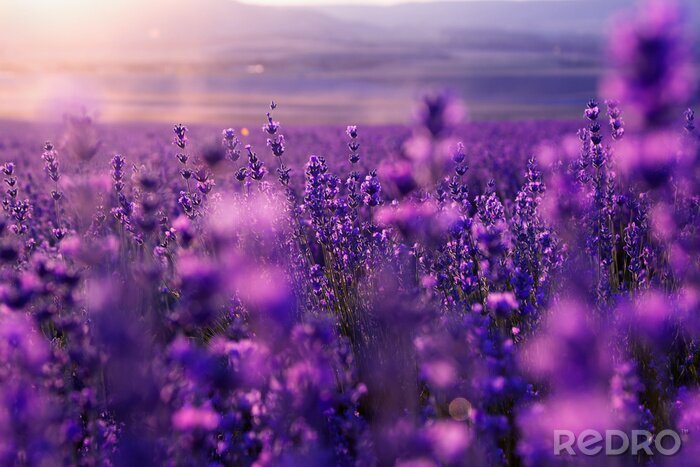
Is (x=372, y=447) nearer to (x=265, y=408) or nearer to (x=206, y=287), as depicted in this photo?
(x=265, y=408)

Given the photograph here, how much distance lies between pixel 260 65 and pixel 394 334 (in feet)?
251

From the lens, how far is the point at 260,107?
94.3 feet

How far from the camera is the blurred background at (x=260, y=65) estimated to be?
25.5 metres

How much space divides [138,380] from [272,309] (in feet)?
1.35

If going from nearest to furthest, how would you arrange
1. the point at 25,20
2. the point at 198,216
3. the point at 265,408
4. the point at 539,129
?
the point at 265,408 < the point at 198,216 < the point at 539,129 < the point at 25,20

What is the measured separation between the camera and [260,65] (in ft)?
249

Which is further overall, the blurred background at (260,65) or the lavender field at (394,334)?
the blurred background at (260,65)

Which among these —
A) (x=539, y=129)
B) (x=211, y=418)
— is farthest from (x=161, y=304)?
(x=539, y=129)

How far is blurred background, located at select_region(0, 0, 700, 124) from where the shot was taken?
83.8 feet

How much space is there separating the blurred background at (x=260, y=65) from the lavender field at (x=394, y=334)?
0.40 metres

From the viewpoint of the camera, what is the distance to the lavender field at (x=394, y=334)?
4.81 feet

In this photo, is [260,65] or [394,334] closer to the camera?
[394,334]

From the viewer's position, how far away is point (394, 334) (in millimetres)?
2285

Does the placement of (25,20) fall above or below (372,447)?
above
